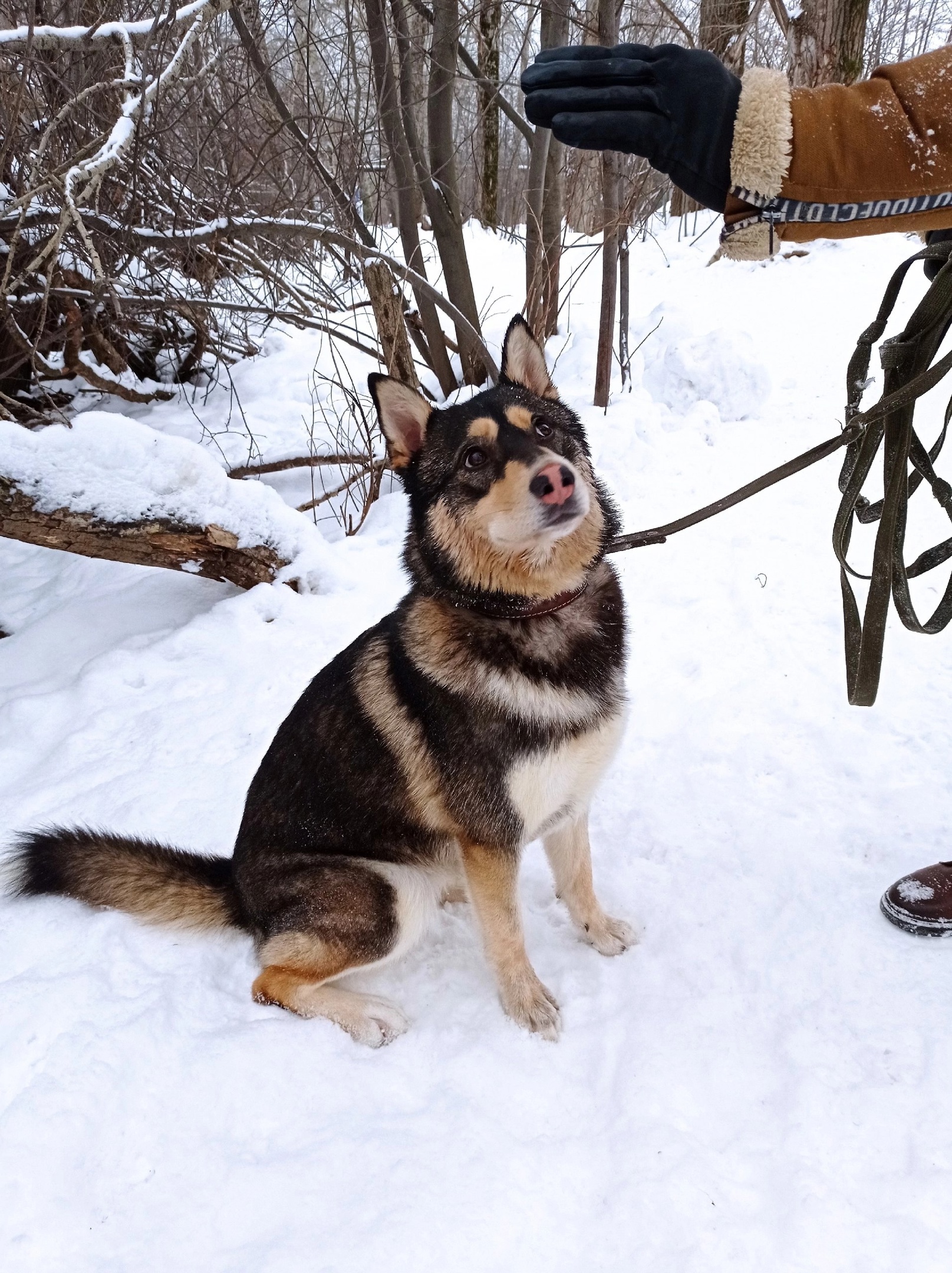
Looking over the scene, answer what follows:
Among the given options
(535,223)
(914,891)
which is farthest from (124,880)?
(535,223)

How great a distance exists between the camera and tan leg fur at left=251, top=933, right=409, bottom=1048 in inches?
93.7

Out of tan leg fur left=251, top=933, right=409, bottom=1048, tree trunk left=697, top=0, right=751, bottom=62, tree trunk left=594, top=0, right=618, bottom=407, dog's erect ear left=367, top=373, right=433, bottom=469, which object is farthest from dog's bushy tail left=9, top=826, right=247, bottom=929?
tree trunk left=697, top=0, right=751, bottom=62

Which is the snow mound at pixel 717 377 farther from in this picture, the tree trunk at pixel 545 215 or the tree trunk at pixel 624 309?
the tree trunk at pixel 545 215

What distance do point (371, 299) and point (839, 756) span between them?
496 cm

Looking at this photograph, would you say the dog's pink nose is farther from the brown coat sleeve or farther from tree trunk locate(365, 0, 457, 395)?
tree trunk locate(365, 0, 457, 395)

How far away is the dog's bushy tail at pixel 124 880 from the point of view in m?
2.64

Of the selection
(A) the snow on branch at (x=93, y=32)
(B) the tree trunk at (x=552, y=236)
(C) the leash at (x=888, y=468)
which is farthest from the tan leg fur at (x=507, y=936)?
(B) the tree trunk at (x=552, y=236)

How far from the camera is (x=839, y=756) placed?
3.26 meters

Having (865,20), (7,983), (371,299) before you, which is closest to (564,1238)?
(7,983)

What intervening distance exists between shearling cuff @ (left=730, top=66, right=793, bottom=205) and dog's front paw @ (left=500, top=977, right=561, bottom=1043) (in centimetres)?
227

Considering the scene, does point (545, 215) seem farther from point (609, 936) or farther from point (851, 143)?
point (609, 936)

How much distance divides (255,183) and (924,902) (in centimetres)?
676

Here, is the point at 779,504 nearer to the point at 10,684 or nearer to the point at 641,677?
the point at 641,677

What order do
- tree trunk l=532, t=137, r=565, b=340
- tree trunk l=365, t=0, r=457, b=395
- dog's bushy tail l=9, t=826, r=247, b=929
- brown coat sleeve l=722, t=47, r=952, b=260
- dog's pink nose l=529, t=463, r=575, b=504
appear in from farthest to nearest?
tree trunk l=532, t=137, r=565, b=340
tree trunk l=365, t=0, r=457, b=395
dog's bushy tail l=9, t=826, r=247, b=929
dog's pink nose l=529, t=463, r=575, b=504
brown coat sleeve l=722, t=47, r=952, b=260
